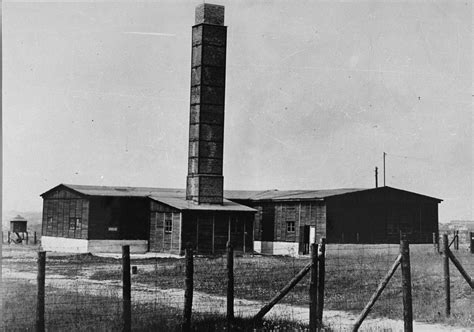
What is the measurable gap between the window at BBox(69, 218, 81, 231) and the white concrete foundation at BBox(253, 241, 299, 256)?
1108cm

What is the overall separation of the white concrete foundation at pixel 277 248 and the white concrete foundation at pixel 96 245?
24.1ft

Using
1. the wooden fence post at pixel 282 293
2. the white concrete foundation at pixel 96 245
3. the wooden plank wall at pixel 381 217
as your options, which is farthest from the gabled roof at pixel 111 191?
the wooden fence post at pixel 282 293

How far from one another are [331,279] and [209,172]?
53.8ft

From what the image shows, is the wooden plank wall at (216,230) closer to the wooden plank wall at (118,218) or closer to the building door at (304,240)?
the building door at (304,240)

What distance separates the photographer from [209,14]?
33.8m

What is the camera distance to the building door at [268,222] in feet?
124

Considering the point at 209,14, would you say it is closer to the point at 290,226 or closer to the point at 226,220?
the point at 226,220

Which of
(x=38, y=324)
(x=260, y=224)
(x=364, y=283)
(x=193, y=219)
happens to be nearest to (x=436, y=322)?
(x=364, y=283)

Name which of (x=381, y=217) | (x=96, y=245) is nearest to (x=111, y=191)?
(x=96, y=245)

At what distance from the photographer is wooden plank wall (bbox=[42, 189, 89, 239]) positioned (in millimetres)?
34875

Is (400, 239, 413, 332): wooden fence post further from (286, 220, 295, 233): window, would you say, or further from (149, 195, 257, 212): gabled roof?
(286, 220, 295, 233): window

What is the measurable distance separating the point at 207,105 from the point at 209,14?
197 inches

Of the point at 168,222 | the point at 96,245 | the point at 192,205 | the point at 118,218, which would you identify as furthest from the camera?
the point at 118,218

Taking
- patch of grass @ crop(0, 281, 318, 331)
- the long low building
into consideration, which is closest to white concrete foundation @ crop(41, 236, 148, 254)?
the long low building
